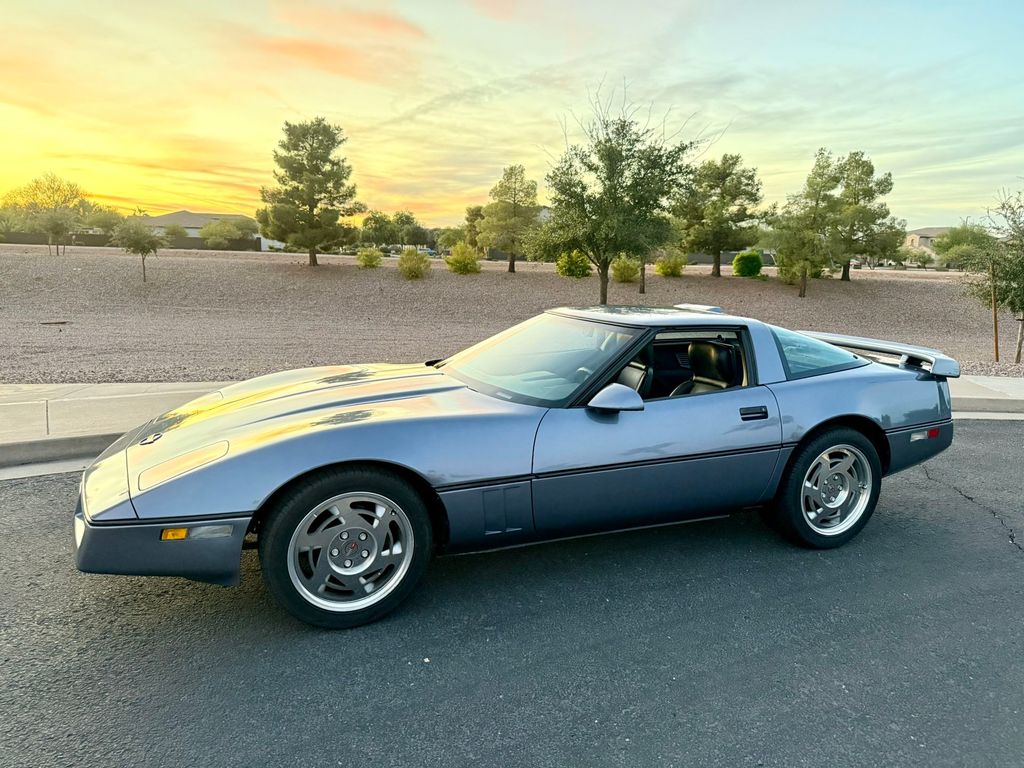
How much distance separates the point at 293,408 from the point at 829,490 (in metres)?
2.97

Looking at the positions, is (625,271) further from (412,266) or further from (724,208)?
(412,266)

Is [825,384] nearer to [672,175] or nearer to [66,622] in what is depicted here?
[66,622]

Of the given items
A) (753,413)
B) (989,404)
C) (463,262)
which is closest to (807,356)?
(753,413)

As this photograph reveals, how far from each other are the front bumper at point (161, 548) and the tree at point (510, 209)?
86.8 feet

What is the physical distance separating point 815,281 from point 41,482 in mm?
31690

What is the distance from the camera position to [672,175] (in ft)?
58.9

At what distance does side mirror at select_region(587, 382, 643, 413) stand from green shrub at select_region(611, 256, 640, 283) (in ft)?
78.3

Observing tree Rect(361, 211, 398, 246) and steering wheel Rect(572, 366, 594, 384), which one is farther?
tree Rect(361, 211, 398, 246)

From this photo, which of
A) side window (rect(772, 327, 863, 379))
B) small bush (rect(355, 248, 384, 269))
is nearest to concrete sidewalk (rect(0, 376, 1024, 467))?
side window (rect(772, 327, 863, 379))

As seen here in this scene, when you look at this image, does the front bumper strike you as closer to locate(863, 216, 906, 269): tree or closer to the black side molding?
the black side molding

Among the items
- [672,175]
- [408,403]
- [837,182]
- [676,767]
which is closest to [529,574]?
[408,403]

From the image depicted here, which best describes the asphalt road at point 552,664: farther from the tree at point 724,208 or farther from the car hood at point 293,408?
the tree at point 724,208

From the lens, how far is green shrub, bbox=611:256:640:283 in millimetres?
26422

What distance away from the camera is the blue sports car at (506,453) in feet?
8.32
